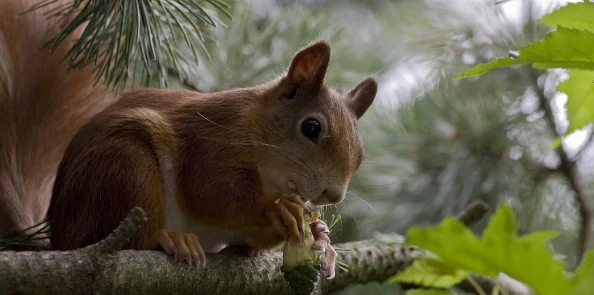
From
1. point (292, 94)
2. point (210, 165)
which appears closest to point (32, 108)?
point (210, 165)

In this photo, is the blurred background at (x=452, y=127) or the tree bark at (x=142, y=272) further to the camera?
the blurred background at (x=452, y=127)

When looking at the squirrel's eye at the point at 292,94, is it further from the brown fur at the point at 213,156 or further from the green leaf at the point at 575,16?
the green leaf at the point at 575,16

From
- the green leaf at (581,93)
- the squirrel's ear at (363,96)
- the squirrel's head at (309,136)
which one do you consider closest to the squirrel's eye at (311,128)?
the squirrel's head at (309,136)

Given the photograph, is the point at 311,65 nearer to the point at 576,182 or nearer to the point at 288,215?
the point at 288,215

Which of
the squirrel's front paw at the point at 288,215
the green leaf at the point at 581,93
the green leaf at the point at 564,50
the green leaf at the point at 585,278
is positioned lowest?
the squirrel's front paw at the point at 288,215

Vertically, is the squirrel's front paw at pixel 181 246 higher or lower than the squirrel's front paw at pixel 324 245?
higher

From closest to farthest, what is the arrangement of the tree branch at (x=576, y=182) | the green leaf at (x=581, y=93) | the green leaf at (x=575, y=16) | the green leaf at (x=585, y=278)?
the green leaf at (x=585, y=278), the green leaf at (x=575, y=16), the green leaf at (x=581, y=93), the tree branch at (x=576, y=182)

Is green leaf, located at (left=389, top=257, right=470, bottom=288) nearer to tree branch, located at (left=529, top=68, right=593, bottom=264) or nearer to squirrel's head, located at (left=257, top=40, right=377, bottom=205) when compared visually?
squirrel's head, located at (left=257, top=40, right=377, bottom=205)
